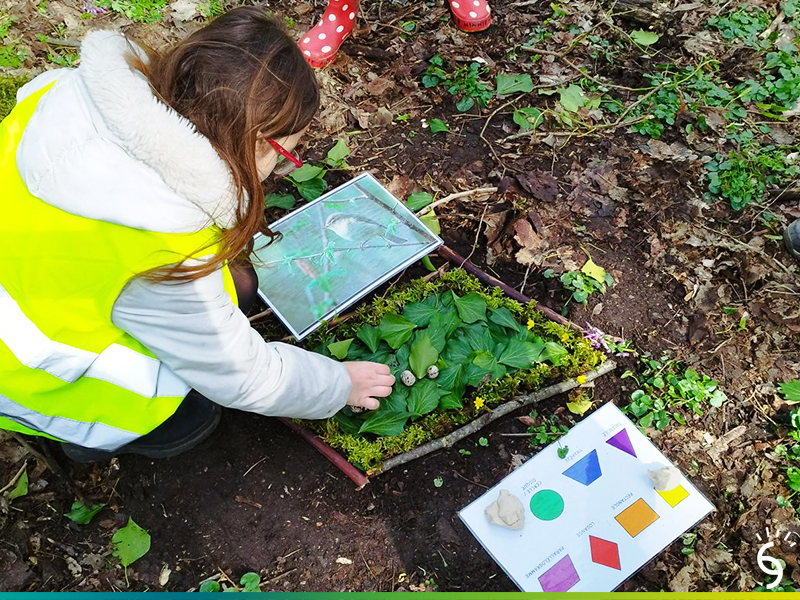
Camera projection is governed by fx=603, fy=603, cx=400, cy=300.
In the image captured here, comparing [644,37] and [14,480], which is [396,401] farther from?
[644,37]

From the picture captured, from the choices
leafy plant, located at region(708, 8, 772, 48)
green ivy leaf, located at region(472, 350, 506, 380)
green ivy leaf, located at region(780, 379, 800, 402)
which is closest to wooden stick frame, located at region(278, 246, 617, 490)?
green ivy leaf, located at region(472, 350, 506, 380)

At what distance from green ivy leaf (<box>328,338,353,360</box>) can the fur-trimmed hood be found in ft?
3.03

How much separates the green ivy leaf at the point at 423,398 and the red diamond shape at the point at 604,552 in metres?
0.66

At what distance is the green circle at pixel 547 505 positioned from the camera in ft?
6.44

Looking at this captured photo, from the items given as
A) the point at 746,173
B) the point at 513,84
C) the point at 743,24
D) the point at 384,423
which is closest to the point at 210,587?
the point at 384,423

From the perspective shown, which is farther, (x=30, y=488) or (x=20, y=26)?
(x=20, y=26)

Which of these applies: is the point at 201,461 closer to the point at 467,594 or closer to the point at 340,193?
the point at 467,594

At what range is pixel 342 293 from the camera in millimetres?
2336

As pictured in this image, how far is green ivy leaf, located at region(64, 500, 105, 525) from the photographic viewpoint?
196 cm

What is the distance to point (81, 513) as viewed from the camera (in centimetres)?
196

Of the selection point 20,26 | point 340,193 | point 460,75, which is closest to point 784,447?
point 340,193

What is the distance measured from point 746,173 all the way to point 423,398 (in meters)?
1.82

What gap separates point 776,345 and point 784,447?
411mm

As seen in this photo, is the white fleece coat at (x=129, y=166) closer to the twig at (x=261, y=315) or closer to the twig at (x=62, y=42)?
the twig at (x=261, y=315)
